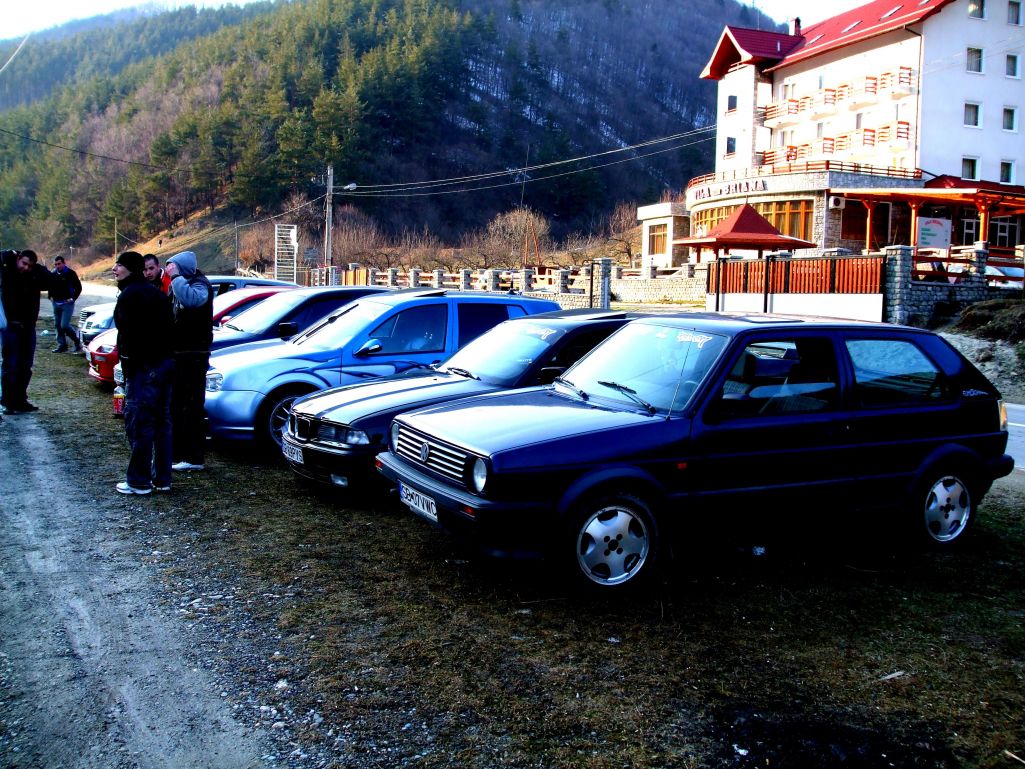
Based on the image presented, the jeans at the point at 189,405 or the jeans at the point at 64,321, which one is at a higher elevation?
the jeans at the point at 64,321

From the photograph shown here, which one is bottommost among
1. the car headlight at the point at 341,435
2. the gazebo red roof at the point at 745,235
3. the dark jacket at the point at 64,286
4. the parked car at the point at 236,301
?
the car headlight at the point at 341,435

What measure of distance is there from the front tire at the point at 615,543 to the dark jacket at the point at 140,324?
4.01 metres

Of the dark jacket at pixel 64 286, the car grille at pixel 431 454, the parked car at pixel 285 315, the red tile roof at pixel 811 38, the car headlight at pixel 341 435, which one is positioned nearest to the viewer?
the car grille at pixel 431 454

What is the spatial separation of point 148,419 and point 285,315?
13.8 feet

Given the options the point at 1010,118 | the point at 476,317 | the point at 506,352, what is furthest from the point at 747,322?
the point at 1010,118

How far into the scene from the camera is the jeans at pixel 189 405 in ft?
26.2

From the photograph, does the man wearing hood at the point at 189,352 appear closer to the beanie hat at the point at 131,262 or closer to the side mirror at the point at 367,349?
the beanie hat at the point at 131,262

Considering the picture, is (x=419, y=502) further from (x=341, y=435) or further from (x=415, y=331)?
(x=415, y=331)

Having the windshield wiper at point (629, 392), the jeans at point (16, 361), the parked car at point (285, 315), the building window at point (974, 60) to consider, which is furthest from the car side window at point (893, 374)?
the building window at point (974, 60)

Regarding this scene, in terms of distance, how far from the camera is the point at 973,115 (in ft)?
161

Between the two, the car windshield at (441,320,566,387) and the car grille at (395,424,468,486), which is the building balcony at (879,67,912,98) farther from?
the car grille at (395,424,468,486)

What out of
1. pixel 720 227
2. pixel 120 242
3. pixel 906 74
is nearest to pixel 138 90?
pixel 120 242

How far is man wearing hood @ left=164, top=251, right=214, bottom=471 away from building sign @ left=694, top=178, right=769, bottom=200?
144 feet

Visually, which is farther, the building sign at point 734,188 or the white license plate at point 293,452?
the building sign at point 734,188
